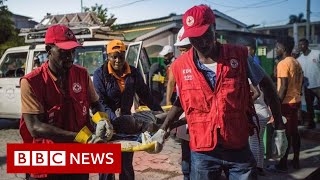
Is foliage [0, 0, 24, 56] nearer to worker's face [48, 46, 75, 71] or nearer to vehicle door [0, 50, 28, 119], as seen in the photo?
vehicle door [0, 50, 28, 119]

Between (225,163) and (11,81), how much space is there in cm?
658

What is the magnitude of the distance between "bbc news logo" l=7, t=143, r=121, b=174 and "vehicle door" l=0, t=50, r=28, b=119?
219 inches

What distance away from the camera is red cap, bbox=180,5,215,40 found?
2281 mm

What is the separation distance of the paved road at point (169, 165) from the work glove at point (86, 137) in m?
2.43

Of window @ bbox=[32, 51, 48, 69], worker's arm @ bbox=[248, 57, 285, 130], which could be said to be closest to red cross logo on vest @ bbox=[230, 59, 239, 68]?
worker's arm @ bbox=[248, 57, 285, 130]

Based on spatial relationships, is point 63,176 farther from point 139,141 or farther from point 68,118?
point 139,141

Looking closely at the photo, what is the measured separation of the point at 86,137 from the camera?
2.42m

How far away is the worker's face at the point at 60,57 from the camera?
2.43 m

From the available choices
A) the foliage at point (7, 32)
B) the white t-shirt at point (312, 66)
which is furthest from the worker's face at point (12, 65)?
the foliage at point (7, 32)

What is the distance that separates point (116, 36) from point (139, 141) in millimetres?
5879

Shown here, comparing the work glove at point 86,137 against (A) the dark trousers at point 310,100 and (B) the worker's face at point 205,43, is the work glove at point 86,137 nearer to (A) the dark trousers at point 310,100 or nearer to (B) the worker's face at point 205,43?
(B) the worker's face at point 205,43

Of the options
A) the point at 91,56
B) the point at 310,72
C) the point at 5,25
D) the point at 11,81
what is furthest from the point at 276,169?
the point at 5,25

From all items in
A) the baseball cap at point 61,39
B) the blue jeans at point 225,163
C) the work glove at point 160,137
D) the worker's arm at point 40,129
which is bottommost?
the blue jeans at point 225,163

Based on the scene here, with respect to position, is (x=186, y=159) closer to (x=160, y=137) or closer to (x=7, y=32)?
(x=160, y=137)
